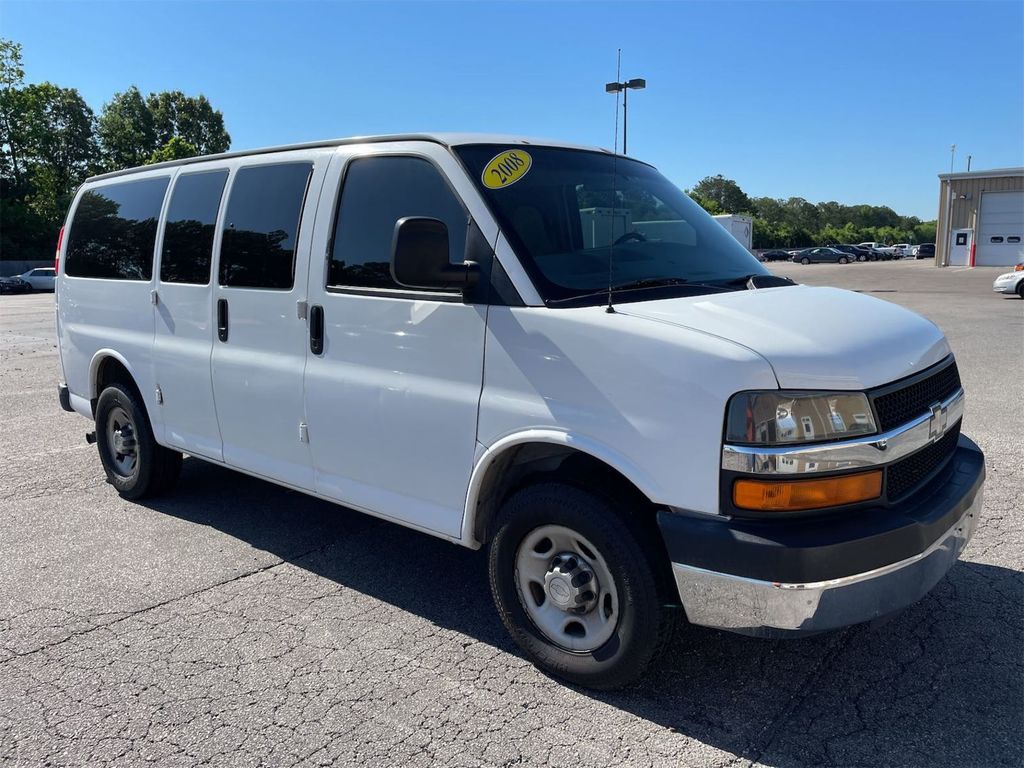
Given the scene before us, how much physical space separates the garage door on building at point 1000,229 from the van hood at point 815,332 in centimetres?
5271

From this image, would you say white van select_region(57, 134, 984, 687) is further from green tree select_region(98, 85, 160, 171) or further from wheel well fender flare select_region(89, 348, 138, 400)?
green tree select_region(98, 85, 160, 171)

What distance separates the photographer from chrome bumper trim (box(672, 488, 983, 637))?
258cm

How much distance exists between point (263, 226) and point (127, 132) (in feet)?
276

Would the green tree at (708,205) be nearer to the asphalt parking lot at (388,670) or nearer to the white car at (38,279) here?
the asphalt parking lot at (388,670)

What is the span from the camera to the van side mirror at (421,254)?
306 cm

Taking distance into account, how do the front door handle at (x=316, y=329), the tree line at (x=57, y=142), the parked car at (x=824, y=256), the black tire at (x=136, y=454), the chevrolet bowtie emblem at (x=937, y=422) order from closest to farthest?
the chevrolet bowtie emblem at (x=937, y=422) → the front door handle at (x=316, y=329) → the black tire at (x=136, y=454) → the tree line at (x=57, y=142) → the parked car at (x=824, y=256)

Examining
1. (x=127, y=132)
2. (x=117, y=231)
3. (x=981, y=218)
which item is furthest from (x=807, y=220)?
(x=117, y=231)

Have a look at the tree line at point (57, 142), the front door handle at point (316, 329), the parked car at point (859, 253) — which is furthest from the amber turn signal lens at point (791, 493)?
the parked car at point (859, 253)

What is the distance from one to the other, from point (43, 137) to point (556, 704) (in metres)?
71.5

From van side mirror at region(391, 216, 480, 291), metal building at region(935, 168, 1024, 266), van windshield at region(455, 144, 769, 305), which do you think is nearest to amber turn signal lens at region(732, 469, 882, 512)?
van windshield at region(455, 144, 769, 305)

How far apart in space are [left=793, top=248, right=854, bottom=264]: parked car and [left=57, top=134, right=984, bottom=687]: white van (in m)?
71.9

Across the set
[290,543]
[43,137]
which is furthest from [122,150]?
[290,543]

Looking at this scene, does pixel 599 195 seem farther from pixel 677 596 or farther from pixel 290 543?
pixel 290 543

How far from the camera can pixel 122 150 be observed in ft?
251
